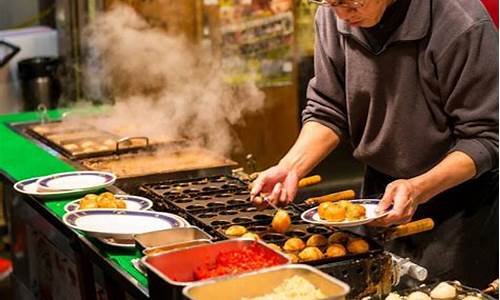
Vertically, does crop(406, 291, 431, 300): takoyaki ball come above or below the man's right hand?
below

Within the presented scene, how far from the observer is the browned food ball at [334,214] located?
9.12 ft

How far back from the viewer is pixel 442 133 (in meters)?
3.16

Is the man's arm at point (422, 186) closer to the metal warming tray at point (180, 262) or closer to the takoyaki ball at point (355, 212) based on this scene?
the takoyaki ball at point (355, 212)

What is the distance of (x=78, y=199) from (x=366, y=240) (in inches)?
55.4

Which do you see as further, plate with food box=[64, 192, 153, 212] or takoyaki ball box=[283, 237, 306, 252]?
plate with food box=[64, 192, 153, 212]

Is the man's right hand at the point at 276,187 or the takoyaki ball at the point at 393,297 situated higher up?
the man's right hand at the point at 276,187

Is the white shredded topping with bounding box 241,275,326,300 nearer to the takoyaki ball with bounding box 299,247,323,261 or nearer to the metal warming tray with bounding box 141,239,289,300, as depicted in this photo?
the metal warming tray with bounding box 141,239,289,300

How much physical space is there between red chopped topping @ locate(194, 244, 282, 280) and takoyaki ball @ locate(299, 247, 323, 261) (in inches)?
8.7

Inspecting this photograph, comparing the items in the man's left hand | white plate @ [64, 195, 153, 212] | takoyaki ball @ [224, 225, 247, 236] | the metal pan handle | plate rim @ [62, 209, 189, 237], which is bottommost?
the metal pan handle

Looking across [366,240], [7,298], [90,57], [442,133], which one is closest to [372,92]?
[442,133]

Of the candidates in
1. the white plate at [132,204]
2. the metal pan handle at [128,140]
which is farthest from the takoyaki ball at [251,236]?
the metal pan handle at [128,140]

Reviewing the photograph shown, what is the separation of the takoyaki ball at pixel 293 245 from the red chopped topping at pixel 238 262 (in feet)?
0.96

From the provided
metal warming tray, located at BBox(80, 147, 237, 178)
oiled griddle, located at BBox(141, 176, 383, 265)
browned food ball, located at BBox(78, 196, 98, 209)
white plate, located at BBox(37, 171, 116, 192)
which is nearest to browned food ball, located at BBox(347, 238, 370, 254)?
oiled griddle, located at BBox(141, 176, 383, 265)

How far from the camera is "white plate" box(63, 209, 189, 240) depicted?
9.91 ft
